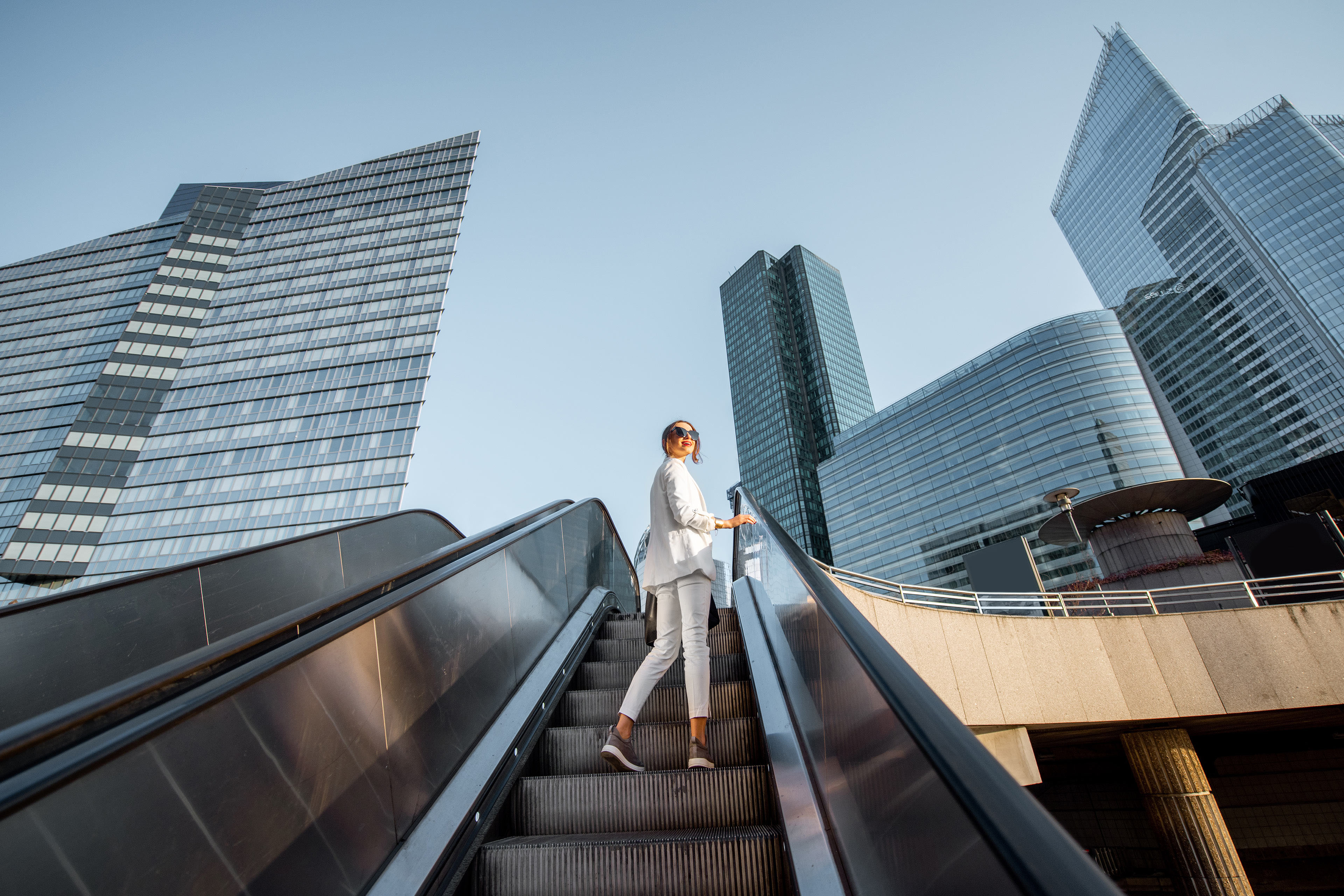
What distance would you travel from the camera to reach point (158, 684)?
55.4 inches

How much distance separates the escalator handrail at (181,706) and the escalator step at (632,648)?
2278 mm

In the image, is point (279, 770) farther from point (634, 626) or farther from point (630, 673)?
point (634, 626)

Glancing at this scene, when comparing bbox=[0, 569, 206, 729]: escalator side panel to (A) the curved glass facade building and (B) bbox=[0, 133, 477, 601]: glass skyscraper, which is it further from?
(B) bbox=[0, 133, 477, 601]: glass skyscraper

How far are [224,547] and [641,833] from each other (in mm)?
66417

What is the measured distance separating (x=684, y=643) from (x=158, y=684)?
6.99 feet

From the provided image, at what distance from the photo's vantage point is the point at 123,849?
1.27m

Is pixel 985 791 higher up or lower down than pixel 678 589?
lower down

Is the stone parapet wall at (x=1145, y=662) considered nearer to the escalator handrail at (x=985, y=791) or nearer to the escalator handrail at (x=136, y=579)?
the escalator handrail at (x=136, y=579)

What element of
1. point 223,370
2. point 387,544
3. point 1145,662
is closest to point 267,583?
point 387,544

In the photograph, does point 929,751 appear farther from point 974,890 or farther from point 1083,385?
point 1083,385

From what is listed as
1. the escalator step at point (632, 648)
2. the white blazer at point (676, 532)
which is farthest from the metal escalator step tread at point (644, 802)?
the escalator step at point (632, 648)

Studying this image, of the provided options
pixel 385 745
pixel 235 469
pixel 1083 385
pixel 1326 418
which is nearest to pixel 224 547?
pixel 235 469

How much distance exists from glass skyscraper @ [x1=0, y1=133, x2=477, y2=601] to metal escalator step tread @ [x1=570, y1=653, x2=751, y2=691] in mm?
54668

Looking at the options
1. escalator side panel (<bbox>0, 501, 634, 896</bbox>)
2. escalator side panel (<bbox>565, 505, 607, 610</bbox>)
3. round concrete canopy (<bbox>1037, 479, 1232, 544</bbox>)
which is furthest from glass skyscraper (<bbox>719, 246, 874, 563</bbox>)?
escalator side panel (<bbox>0, 501, 634, 896</bbox>)
